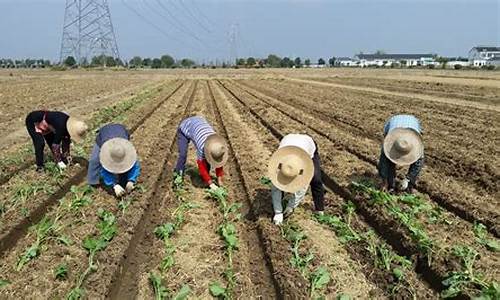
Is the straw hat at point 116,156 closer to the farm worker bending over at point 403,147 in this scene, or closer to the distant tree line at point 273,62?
the farm worker bending over at point 403,147

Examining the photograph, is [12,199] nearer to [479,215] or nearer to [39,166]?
[39,166]

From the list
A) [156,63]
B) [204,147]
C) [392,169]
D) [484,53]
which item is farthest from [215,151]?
[484,53]

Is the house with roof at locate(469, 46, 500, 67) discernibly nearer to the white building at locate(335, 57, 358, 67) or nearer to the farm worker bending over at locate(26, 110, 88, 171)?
the white building at locate(335, 57, 358, 67)

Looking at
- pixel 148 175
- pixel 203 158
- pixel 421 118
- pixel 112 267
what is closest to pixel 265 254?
pixel 112 267

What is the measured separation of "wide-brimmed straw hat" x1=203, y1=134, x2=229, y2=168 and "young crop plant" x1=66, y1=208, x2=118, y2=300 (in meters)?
1.60

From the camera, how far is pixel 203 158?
7.51 meters

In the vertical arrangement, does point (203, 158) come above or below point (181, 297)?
above

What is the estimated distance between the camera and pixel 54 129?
27.4 feet

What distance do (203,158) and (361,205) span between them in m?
2.39

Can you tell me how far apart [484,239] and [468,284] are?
1.33 meters

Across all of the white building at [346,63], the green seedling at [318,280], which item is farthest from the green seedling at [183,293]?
the white building at [346,63]

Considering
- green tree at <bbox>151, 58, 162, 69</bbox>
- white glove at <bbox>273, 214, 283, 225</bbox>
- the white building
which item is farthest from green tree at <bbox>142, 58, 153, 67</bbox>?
white glove at <bbox>273, 214, 283, 225</bbox>

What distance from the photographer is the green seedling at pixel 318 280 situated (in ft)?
15.4

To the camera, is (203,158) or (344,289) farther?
(203,158)
